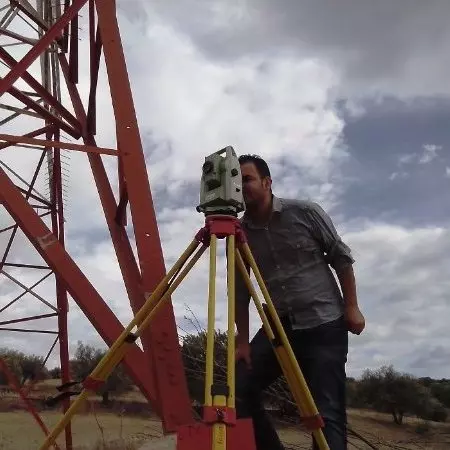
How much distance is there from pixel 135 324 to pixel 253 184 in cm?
98

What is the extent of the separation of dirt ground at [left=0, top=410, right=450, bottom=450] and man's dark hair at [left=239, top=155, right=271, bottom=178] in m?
3.09

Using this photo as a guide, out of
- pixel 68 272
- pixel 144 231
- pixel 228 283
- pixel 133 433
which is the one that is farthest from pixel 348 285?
pixel 133 433

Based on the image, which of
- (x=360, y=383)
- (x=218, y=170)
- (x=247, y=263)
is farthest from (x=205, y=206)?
(x=360, y=383)

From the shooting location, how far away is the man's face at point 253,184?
9.76ft

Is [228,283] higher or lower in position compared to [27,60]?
lower

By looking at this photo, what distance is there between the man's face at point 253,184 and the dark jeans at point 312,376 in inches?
25.4

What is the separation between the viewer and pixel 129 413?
66.9 ft

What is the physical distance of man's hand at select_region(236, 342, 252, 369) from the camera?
3.04 metres

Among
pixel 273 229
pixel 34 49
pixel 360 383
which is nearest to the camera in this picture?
pixel 273 229

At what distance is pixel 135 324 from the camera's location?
→ 92.8 inches

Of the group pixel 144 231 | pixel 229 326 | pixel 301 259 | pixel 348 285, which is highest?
pixel 144 231

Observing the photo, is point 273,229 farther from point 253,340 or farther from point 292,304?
point 253,340

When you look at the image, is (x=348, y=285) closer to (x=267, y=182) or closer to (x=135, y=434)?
(x=267, y=182)

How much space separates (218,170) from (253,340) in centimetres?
117
